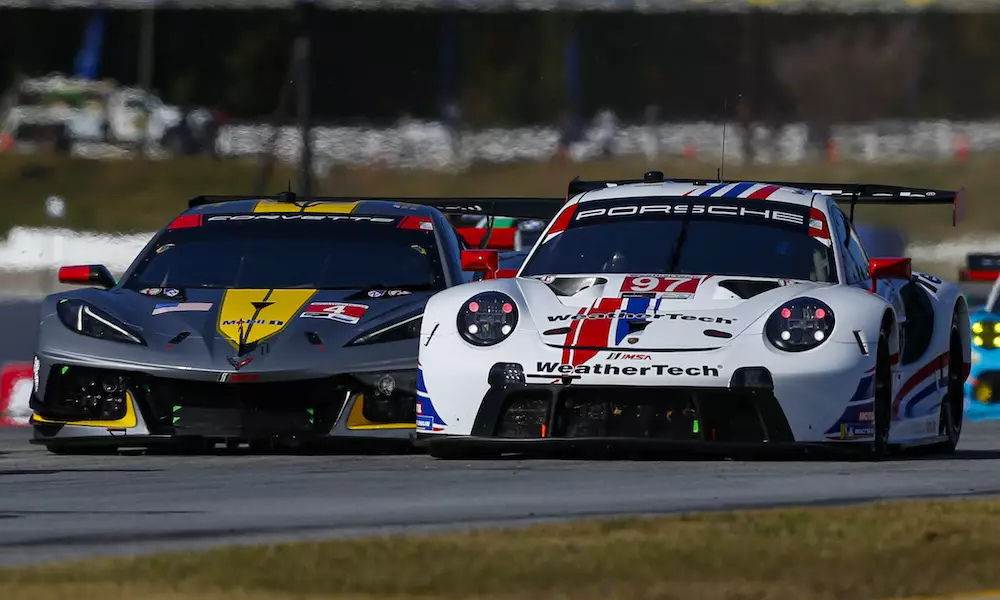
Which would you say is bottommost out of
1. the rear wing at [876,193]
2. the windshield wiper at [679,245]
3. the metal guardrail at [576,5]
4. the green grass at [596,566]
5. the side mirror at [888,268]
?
the green grass at [596,566]

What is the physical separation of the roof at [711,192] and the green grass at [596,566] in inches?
Answer: 125

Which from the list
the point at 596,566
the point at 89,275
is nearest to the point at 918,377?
the point at 89,275

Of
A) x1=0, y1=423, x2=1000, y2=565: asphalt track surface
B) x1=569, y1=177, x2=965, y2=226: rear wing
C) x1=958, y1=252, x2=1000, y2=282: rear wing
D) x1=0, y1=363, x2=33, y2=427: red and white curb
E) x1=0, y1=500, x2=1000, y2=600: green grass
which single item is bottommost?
x1=0, y1=363, x2=33, y2=427: red and white curb

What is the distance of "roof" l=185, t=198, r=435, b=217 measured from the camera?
34.4 ft

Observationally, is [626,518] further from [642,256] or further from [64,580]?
[642,256]

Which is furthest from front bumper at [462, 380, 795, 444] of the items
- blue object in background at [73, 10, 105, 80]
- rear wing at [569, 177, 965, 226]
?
blue object in background at [73, 10, 105, 80]

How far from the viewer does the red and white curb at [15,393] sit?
41.6ft

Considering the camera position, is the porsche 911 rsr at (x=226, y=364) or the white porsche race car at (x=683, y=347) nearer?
the white porsche race car at (x=683, y=347)

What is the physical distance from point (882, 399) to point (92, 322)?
10.3 feet

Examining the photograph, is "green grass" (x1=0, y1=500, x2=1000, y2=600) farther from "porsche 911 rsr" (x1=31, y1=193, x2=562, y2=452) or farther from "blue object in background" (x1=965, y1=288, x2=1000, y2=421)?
"blue object in background" (x1=965, y1=288, x2=1000, y2=421)

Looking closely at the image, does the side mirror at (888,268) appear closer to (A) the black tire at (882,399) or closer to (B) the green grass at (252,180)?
(A) the black tire at (882,399)

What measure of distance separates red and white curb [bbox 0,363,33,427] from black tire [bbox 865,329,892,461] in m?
5.66

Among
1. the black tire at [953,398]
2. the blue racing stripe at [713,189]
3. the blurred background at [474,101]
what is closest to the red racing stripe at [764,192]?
the blue racing stripe at [713,189]

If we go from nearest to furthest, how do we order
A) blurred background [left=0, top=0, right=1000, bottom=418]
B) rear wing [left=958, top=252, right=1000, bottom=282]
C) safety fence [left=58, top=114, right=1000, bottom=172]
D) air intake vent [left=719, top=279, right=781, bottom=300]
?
air intake vent [left=719, top=279, right=781, bottom=300] < rear wing [left=958, top=252, right=1000, bottom=282] < safety fence [left=58, top=114, right=1000, bottom=172] < blurred background [left=0, top=0, right=1000, bottom=418]
